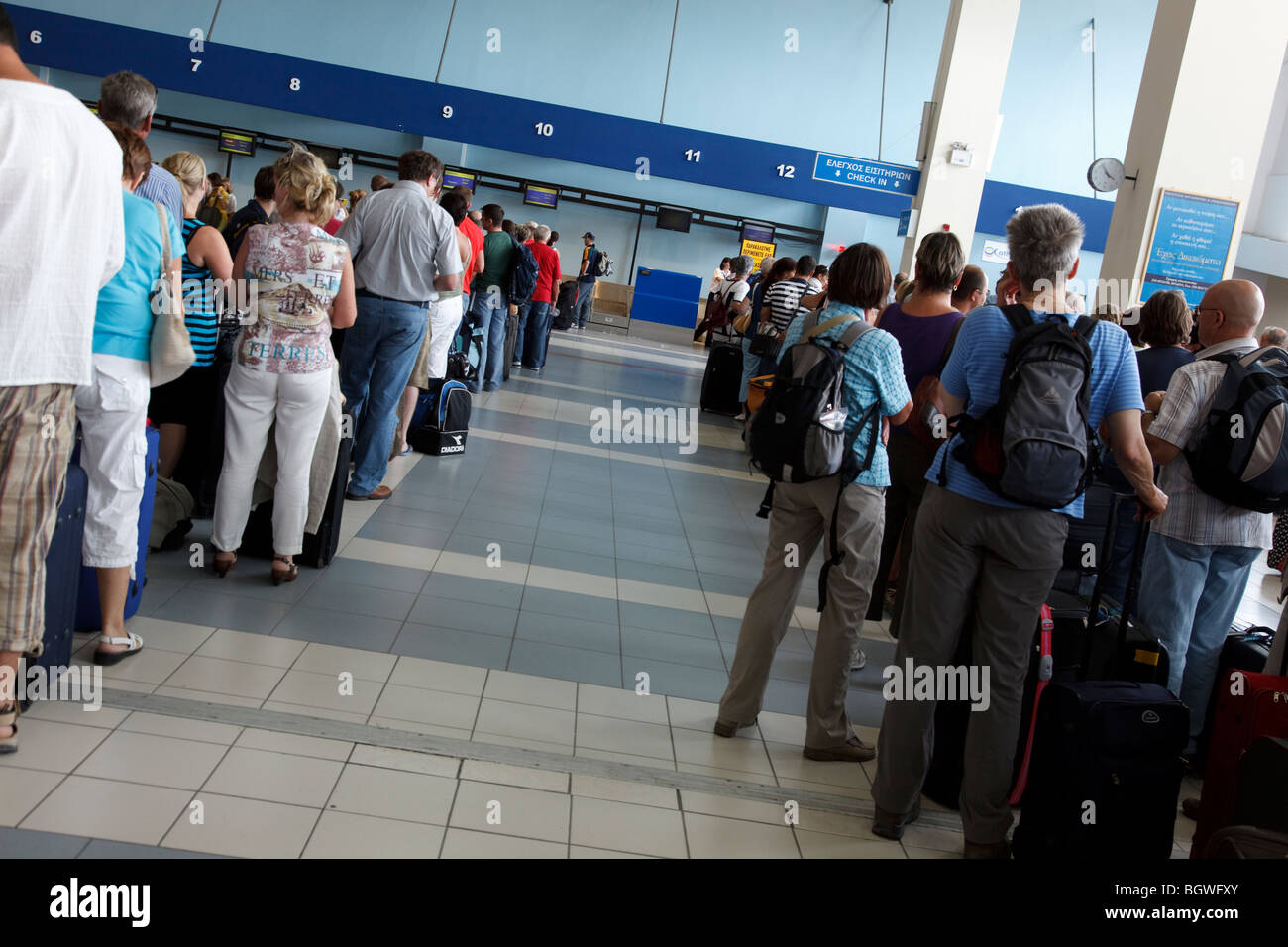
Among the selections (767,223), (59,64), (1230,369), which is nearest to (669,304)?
(767,223)

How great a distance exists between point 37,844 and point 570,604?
2.32 metres

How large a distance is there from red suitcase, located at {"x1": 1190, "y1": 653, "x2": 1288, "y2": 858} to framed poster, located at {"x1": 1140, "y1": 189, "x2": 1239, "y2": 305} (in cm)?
410

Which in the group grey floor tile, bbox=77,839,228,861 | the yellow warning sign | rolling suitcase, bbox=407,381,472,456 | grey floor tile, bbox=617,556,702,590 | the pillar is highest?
the pillar

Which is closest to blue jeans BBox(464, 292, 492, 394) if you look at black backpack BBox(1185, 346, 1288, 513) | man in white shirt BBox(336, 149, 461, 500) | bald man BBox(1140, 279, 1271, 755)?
man in white shirt BBox(336, 149, 461, 500)

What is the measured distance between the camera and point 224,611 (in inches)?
139

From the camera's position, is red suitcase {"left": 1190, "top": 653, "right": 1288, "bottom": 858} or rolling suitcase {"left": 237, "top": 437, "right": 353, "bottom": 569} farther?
rolling suitcase {"left": 237, "top": 437, "right": 353, "bottom": 569}

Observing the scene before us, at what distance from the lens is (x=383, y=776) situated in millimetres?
2609

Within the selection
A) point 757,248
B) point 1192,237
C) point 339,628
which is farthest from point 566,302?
point 339,628

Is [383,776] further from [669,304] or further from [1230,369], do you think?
[669,304]

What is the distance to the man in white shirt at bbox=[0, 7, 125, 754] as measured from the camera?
2281mm

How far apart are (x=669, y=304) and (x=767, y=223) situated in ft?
8.27

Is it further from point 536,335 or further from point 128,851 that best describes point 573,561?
point 536,335

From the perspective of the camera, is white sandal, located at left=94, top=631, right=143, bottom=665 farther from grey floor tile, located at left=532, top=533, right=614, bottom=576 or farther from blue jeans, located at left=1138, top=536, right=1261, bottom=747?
blue jeans, located at left=1138, top=536, right=1261, bottom=747

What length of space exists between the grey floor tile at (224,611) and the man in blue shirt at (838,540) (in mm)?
1553
